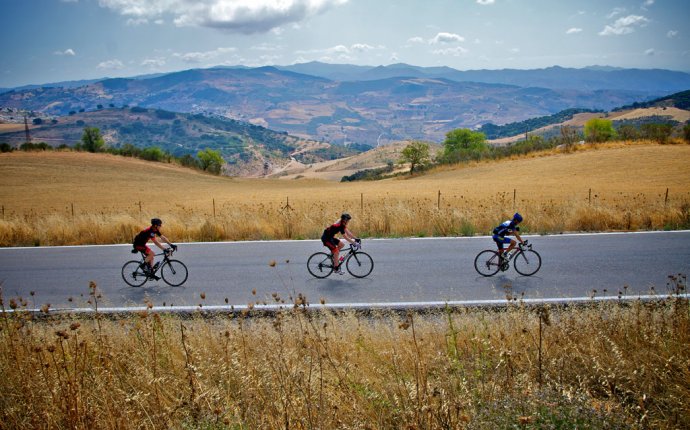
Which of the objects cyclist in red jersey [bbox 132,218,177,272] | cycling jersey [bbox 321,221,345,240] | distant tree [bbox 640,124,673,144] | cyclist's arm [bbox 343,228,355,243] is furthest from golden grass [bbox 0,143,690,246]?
cyclist in red jersey [bbox 132,218,177,272]

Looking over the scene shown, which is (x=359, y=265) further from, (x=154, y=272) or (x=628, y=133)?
(x=628, y=133)

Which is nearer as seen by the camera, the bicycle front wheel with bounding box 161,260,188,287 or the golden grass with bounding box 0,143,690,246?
the bicycle front wheel with bounding box 161,260,188,287

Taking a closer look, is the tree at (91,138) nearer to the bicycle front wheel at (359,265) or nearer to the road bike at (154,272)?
the road bike at (154,272)

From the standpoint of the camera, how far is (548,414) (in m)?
3.27

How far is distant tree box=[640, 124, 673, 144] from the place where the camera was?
48.8 m

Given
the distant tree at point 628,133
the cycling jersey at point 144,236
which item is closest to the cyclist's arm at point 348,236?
the cycling jersey at point 144,236

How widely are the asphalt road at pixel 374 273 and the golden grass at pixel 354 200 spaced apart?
1307 millimetres

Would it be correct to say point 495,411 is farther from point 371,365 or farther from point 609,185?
point 609,185

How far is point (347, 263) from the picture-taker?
33.6 feet

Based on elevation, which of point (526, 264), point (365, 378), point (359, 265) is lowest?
point (365, 378)

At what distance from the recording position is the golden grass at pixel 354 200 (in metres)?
14.5

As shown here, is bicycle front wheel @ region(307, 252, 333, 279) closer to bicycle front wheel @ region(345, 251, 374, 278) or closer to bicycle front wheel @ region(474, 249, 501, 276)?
bicycle front wheel @ region(345, 251, 374, 278)

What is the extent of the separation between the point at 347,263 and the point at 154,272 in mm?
4160

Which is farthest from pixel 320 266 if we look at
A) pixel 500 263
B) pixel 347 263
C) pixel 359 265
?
pixel 500 263
